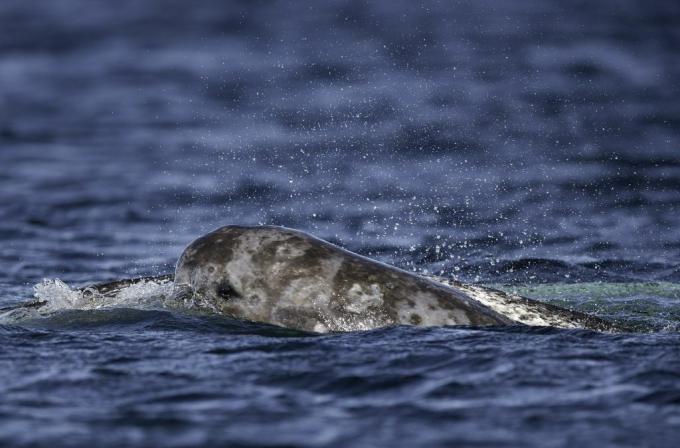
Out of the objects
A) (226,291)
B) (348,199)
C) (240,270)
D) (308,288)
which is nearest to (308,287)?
(308,288)

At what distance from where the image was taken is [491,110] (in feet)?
86.6

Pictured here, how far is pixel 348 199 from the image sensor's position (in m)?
20.9

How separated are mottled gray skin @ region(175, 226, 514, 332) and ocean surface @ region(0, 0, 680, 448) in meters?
0.32

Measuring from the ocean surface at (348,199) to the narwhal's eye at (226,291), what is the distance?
22 cm

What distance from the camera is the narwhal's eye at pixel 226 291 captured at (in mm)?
11250

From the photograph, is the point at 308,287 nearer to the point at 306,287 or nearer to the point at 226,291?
the point at 306,287

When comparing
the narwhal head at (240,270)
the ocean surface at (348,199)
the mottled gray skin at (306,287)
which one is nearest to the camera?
the ocean surface at (348,199)

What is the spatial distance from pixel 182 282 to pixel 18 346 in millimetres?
1797

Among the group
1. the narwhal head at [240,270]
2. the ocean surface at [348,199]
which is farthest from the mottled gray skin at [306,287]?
the ocean surface at [348,199]

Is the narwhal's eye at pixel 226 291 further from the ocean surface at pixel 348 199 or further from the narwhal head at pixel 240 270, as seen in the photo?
the ocean surface at pixel 348 199

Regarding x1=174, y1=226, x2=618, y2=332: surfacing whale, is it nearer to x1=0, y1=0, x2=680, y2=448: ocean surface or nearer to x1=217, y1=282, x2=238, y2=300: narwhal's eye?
x1=217, y1=282, x2=238, y2=300: narwhal's eye

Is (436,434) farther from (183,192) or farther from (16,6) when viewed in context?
(16,6)

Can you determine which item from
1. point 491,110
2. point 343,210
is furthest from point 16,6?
point 343,210

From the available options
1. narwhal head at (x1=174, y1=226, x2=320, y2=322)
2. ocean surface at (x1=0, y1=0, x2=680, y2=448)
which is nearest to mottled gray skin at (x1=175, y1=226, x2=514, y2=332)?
narwhal head at (x1=174, y1=226, x2=320, y2=322)
